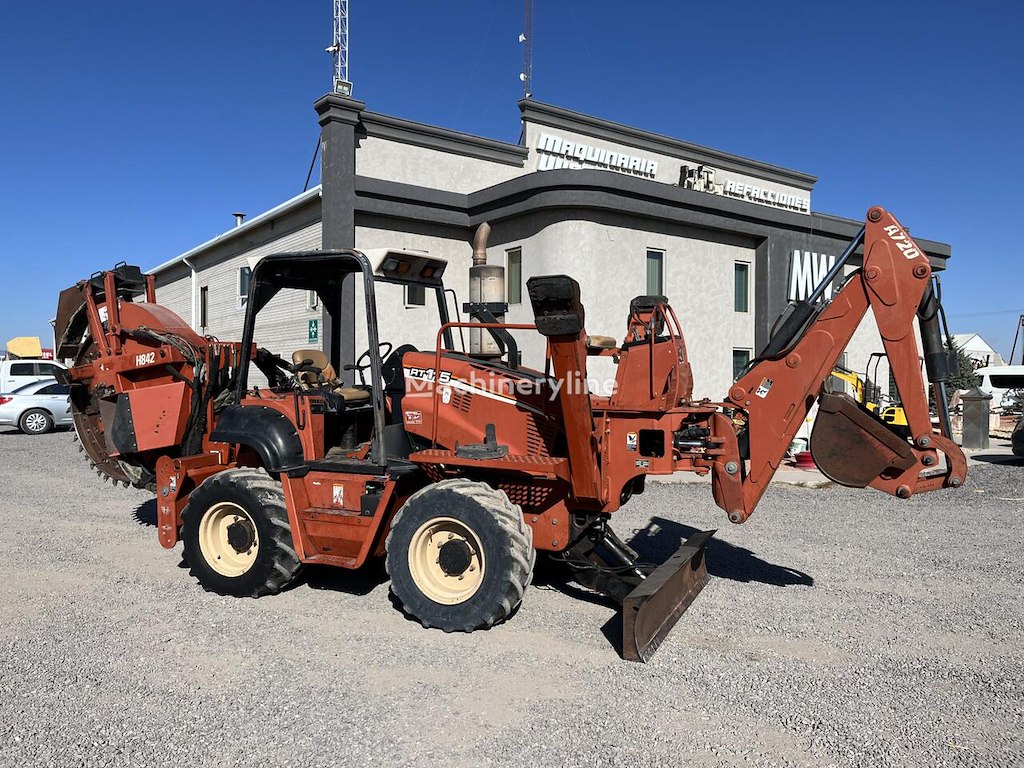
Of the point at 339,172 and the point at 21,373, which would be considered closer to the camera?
the point at 339,172

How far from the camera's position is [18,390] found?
20.8m

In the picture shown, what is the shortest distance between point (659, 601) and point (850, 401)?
7.02ft

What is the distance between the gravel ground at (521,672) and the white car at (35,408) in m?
15.6

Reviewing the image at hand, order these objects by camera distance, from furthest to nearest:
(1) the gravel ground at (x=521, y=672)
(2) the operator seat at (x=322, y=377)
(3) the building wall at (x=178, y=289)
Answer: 1. (3) the building wall at (x=178, y=289)
2. (2) the operator seat at (x=322, y=377)
3. (1) the gravel ground at (x=521, y=672)

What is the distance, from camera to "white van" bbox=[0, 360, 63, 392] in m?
21.1

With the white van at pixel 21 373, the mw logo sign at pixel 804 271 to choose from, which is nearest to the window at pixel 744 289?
the mw logo sign at pixel 804 271

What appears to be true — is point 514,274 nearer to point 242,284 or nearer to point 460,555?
point 242,284

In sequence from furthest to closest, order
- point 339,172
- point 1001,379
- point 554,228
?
1. point 1001,379
2. point 554,228
3. point 339,172

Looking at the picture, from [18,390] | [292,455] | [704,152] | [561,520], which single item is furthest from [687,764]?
[18,390]

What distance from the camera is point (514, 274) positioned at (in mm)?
16812

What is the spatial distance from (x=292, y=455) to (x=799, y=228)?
16671 mm

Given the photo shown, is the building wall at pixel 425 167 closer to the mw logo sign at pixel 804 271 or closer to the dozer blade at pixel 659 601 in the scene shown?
the mw logo sign at pixel 804 271

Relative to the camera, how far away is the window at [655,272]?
16.9m

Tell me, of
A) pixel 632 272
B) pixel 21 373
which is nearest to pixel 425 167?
pixel 632 272
